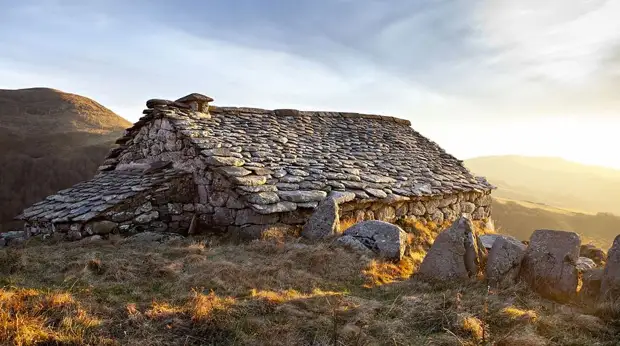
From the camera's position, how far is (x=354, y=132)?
14984 mm

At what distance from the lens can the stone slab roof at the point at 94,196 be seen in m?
8.38

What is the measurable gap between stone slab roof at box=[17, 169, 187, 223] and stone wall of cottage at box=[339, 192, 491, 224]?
14.6 ft

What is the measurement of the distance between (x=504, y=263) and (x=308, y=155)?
6.50m

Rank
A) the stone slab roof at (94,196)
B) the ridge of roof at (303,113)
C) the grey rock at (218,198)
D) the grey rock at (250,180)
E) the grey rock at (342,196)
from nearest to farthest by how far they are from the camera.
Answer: the stone slab roof at (94,196) → the grey rock at (250,180) → the grey rock at (218,198) → the grey rock at (342,196) → the ridge of roof at (303,113)

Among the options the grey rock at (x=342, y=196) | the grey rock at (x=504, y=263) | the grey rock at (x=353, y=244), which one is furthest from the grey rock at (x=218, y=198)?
the grey rock at (x=504, y=263)

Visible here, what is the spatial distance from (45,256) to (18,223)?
2398cm

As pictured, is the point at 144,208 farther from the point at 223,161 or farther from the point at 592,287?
the point at 592,287

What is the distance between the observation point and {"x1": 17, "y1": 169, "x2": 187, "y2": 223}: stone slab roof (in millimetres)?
8375

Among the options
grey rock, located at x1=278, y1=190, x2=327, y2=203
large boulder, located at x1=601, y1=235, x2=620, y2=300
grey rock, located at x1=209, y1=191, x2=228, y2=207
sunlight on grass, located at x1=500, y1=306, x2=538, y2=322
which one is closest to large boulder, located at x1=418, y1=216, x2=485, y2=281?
A: sunlight on grass, located at x1=500, y1=306, x2=538, y2=322

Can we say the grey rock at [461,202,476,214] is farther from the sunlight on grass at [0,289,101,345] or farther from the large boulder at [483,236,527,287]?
the sunlight on grass at [0,289,101,345]

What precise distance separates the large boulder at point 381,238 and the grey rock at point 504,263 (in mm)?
1604

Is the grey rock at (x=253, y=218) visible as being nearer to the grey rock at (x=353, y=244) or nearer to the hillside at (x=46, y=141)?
the grey rock at (x=353, y=244)

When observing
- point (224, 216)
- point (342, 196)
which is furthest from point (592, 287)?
point (224, 216)

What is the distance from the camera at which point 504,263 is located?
238 inches
